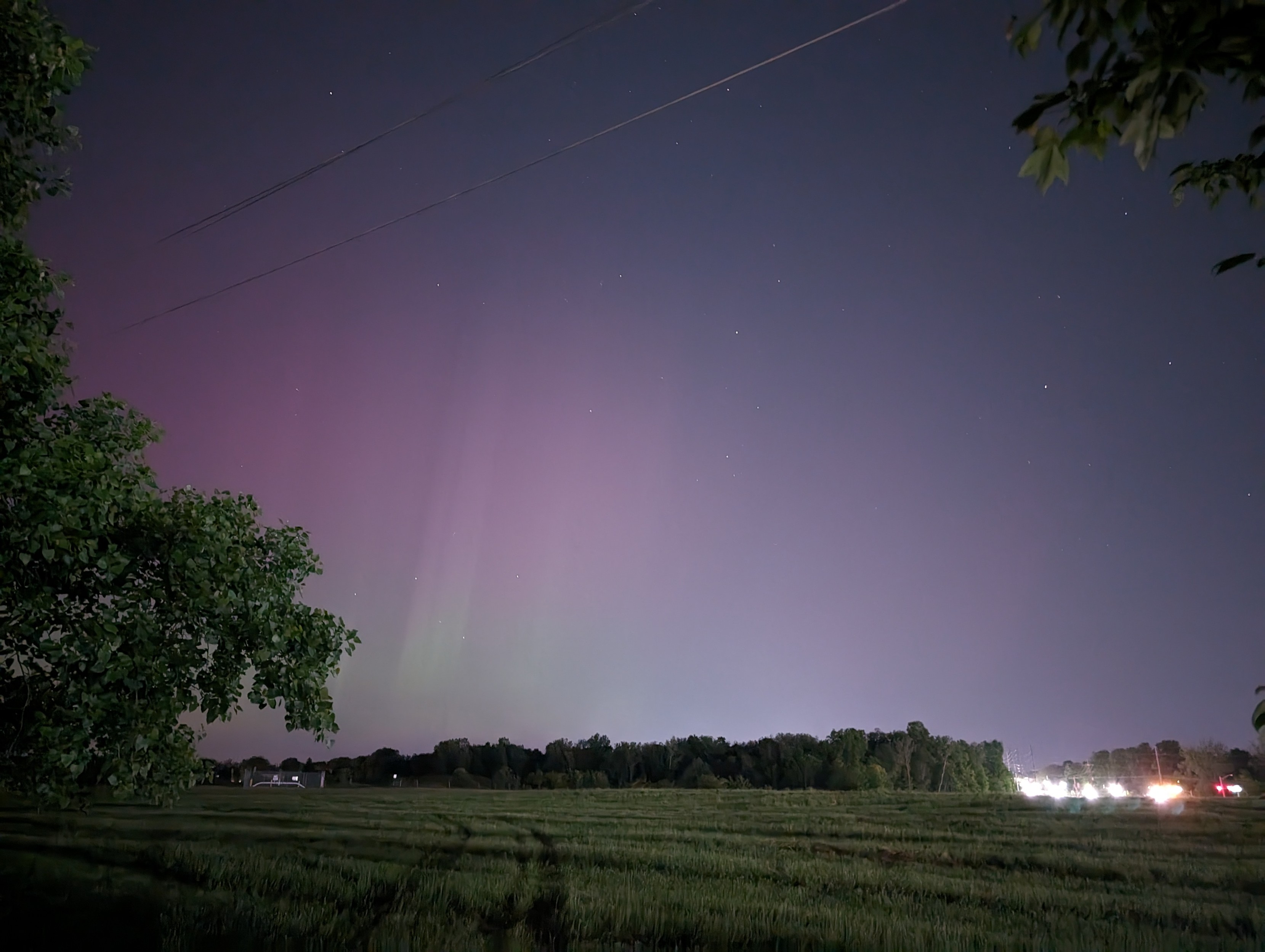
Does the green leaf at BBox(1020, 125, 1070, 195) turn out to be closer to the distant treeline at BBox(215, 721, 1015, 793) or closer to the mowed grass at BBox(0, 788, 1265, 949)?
the mowed grass at BBox(0, 788, 1265, 949)

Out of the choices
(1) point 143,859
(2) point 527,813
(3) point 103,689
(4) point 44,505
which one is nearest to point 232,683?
(3) point 103,689

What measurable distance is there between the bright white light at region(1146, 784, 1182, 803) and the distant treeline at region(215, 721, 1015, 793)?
172 ft

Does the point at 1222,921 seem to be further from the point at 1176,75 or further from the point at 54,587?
the point at 54,587

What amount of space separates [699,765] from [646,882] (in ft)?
453

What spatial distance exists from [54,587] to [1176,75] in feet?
36.2

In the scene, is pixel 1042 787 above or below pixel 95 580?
below

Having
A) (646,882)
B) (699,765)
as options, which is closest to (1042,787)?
(699,765)

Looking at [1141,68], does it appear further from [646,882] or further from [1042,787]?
[1042,787]

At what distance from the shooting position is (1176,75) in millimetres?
2939

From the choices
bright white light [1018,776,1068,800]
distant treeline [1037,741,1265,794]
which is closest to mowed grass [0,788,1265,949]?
bright white light [1018,776,1068,800]

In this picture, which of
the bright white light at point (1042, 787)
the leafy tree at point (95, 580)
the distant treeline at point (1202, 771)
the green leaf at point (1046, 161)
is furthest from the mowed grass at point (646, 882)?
the distant treeline at point (1202, 771)

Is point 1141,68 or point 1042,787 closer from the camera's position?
point 1141,68

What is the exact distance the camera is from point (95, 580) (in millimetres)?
9328

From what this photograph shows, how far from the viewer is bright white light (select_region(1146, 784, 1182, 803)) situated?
68000 mm
